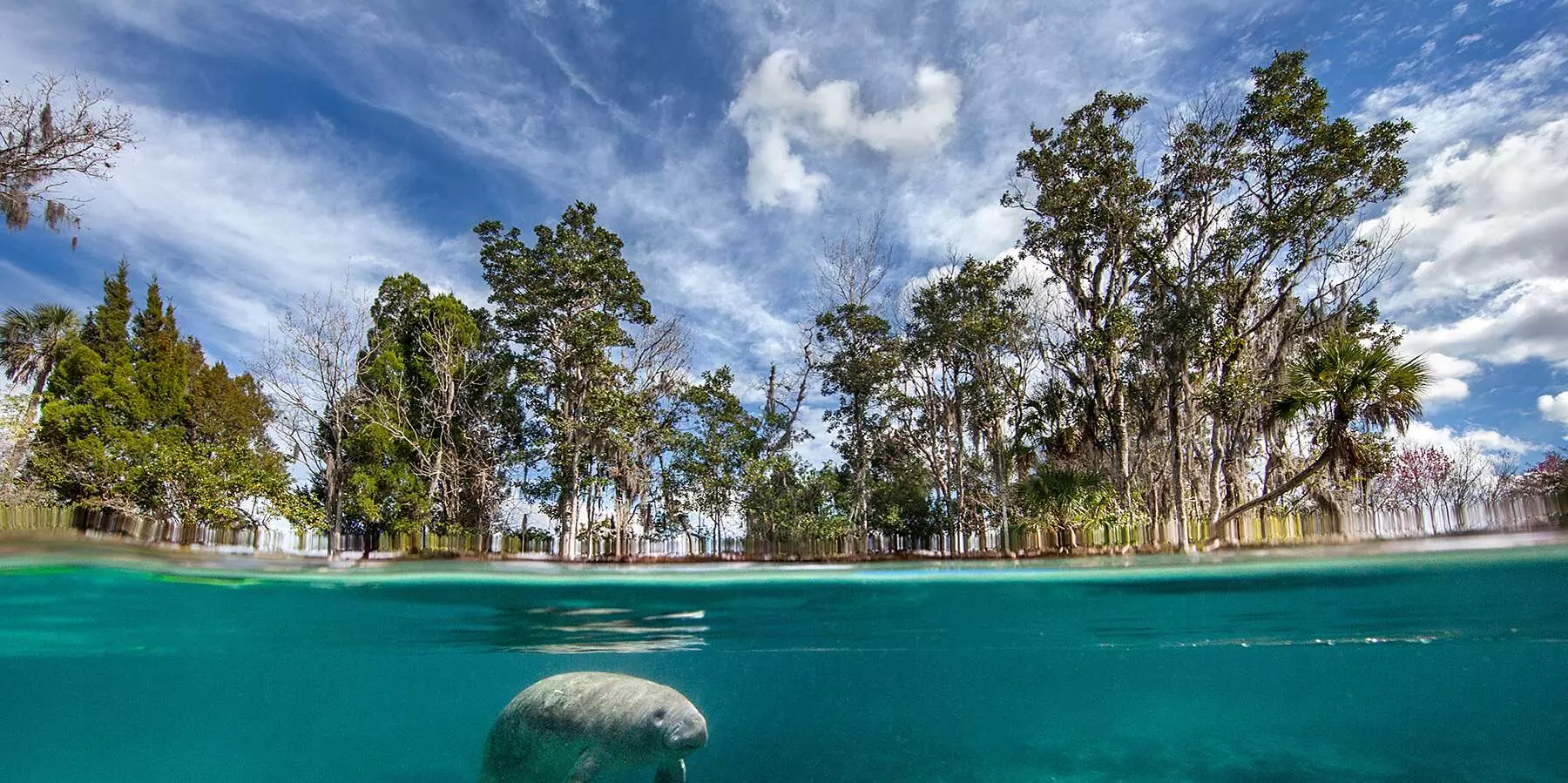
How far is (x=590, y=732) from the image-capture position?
8.40 m

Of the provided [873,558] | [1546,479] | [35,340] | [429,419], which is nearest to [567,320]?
[429,419]

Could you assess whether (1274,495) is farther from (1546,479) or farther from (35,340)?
(35,340)

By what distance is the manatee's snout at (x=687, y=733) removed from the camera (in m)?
7.64

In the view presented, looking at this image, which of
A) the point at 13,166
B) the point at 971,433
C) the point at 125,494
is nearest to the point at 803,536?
the point at 971,433

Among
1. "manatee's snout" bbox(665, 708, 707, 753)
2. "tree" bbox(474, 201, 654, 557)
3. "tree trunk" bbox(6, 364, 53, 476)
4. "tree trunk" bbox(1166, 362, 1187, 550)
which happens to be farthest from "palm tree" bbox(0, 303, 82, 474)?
"tree trunk" bbox(1166, 362, 1187, 550)

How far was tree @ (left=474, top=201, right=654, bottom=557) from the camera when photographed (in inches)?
912

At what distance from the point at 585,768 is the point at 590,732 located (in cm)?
38

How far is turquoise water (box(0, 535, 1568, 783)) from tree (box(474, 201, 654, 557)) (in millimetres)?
6393

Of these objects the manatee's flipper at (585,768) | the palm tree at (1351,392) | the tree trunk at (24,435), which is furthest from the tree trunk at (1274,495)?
the tree trunk at (24,435)

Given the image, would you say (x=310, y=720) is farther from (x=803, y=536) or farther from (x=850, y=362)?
(x=850, y=362)

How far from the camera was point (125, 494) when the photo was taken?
2561 cm

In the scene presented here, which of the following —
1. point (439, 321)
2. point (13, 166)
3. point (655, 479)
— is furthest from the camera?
point (439, 321)

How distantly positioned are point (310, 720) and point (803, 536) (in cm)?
3542

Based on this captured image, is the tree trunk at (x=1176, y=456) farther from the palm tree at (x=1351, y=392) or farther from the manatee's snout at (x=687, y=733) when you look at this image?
the manatee's snout at (x=687, y=733)
